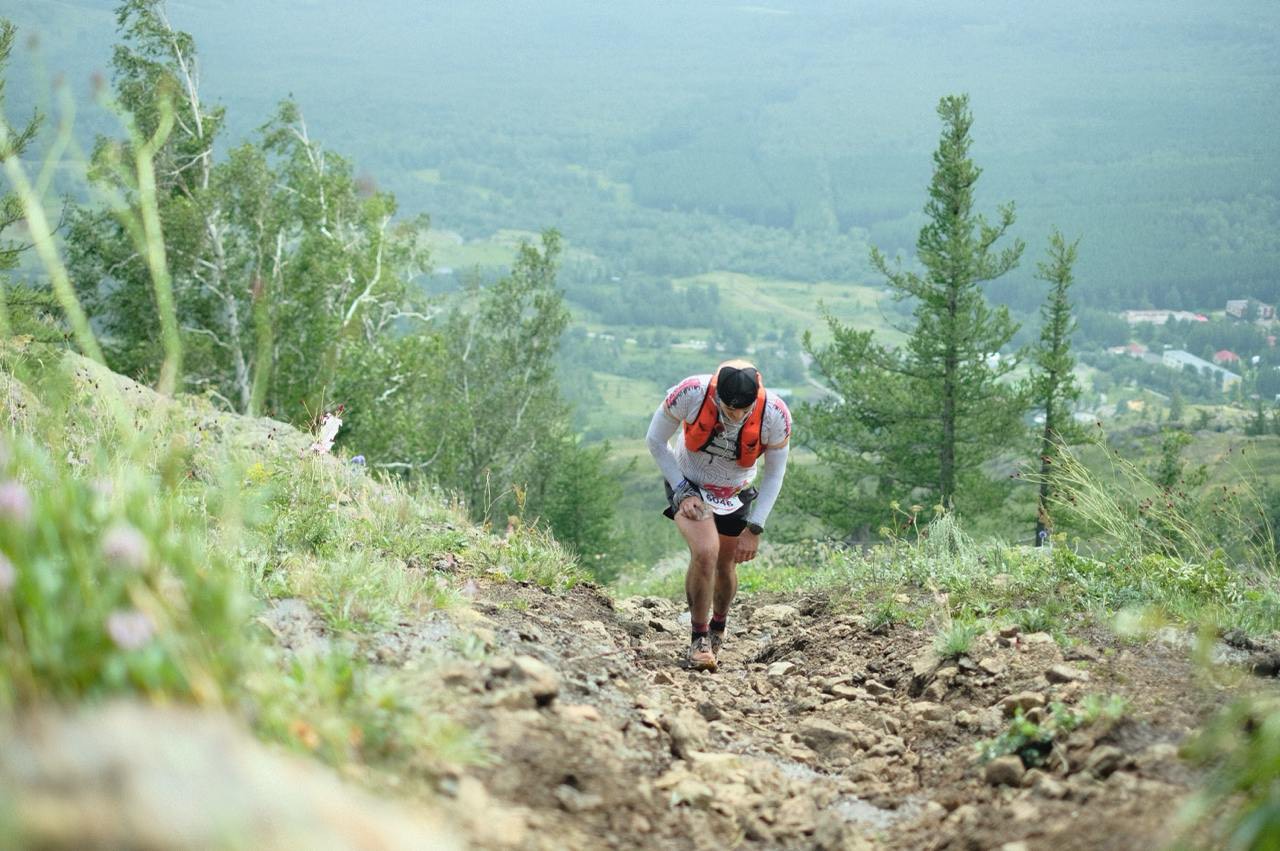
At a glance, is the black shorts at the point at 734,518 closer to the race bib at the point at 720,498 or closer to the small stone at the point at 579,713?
the race bib at the point at 720,498

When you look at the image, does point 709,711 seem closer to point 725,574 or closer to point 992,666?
point 992,666

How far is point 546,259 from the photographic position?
3678 cm

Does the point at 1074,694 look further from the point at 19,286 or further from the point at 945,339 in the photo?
the point at 945,339

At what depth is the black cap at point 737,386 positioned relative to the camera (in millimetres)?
6250

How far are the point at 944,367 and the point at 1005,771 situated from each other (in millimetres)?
26785

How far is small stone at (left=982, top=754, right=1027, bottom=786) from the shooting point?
13.7 ft

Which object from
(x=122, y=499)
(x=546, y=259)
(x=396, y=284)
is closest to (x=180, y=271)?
(x=396, y=284)

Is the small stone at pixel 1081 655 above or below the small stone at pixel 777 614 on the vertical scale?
above

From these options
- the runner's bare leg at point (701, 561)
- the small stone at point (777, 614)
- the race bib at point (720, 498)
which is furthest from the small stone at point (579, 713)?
the small stone at point (777, 614)

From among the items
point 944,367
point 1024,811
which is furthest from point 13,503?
point 944,367

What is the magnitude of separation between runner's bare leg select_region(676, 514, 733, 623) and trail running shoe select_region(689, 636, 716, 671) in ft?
0.49

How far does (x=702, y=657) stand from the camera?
671 cm

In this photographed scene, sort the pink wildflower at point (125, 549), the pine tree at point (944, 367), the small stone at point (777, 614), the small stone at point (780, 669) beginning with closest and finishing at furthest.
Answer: the pink wildflower at point (125, 549), the small stone at point (780, 669), the small stone at point (777, 614), the pine tree at point (944, 367)

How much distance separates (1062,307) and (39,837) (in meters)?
32.3
